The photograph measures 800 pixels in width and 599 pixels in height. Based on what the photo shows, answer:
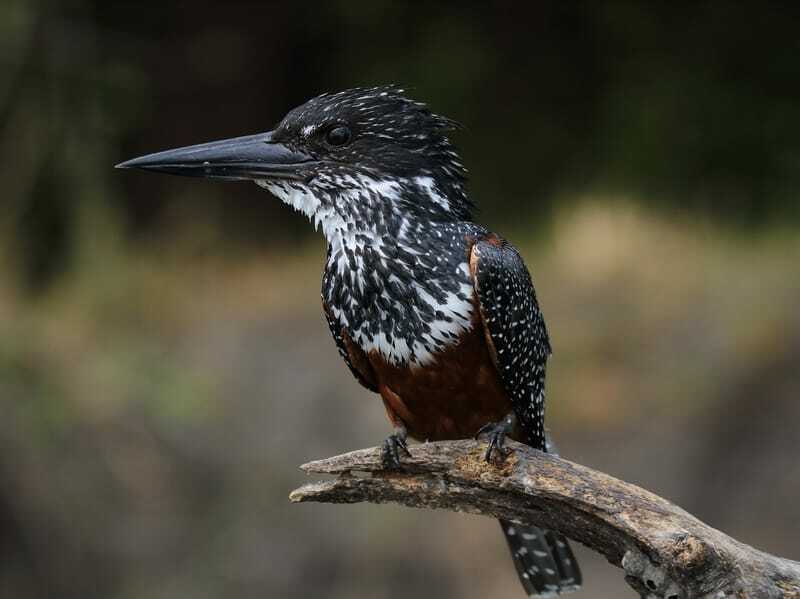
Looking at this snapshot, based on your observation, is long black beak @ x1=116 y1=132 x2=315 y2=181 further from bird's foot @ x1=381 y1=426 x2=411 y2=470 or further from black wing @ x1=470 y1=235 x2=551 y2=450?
bird's foot @ x1=381 y1=426 x2=411 y2=470

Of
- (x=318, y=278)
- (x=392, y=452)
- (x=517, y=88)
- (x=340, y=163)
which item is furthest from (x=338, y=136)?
(x=517, y=88)

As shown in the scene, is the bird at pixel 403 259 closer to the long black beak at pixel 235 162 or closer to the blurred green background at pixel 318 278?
the long black beak at pixel 235 162

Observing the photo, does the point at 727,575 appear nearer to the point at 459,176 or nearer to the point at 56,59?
the point at 459,176

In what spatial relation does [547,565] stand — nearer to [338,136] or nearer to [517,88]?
[338,136]

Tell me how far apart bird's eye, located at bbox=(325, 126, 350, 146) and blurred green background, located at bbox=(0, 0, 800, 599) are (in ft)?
15.3

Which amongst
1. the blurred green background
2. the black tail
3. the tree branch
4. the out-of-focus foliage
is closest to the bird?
the tree branch

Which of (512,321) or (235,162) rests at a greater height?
(235,162)

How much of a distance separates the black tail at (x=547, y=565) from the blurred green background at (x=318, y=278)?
12.4ft

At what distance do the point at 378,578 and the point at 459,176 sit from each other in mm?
5206

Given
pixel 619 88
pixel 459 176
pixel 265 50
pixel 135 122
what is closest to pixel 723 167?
pixel 619 88

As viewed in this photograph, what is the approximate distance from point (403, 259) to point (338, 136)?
536mm

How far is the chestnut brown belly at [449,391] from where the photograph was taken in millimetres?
4199

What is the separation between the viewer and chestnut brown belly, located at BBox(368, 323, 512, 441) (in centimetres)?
420

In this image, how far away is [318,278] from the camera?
36.0 ft
